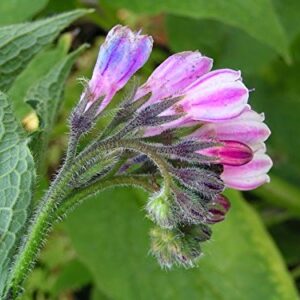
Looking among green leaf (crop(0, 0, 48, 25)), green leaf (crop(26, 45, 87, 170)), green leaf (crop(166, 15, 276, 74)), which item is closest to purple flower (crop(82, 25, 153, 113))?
green leaf (crop(26, 45, 87, 170))

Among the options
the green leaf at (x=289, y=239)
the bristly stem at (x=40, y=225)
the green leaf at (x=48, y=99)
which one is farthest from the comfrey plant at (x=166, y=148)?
the green leaf at (x=289, y=239)

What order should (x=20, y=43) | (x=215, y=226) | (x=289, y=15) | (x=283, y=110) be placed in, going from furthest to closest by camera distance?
1. (x=283, y=110)
2. (x=289, y=15)
3. (x=215, y=226)
4. (x=20, y=43)

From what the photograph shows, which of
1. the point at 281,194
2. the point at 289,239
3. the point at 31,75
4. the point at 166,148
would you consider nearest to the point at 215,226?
the point at 281,194

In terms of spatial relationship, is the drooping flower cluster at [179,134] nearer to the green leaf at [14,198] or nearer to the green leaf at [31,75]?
the green leaf at [14,198]

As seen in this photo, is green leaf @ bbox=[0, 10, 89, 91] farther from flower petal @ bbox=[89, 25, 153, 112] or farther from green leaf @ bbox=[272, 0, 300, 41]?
green leaf @ bbox=[272, 0, 300, 41]

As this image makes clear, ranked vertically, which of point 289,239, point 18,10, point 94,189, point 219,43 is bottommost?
point 289,239

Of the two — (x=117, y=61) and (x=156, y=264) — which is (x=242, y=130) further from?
(x=156, y=264)
